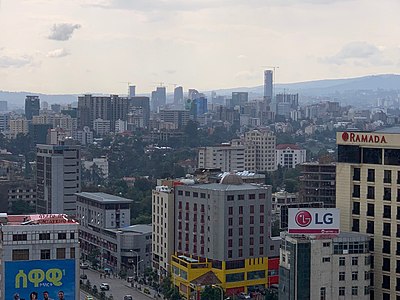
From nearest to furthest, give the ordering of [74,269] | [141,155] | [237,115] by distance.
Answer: [74,269] < [141,155] < [237,115]

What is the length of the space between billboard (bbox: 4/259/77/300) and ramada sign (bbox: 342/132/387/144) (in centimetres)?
525

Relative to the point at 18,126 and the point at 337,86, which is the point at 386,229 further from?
the point at 337,86

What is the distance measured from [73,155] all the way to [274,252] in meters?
12.2

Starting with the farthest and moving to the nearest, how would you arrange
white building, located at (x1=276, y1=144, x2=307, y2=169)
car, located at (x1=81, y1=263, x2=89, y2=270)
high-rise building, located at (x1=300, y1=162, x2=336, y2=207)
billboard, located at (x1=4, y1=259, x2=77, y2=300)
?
white building, located at (x1=276, y1=144, x2=307, y2=169) → high-rise building, located at (x1=300, y1=162, x2=336, y2=207) → car, located at (x1=81, y1=263, x2=89, y2=270) → billboard, located at (x1=4, y1=259, x2=77, y2=300)

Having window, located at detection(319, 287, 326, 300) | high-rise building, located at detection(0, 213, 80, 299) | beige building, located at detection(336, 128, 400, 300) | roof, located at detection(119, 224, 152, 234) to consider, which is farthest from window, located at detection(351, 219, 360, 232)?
roof, located at detection(119, 224, 152, 234)

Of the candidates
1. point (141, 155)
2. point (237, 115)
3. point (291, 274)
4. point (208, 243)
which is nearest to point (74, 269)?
point (291, 274)

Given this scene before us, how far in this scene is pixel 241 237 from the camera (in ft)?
73.3

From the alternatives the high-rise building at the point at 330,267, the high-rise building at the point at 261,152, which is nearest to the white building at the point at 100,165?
the high-rise building at the point at 261,152

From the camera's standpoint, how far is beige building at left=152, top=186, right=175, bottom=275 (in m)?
23.8

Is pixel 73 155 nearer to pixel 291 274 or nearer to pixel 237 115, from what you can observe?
pixel 291 274

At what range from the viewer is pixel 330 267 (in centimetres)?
1521

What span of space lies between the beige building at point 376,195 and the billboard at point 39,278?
5.05m

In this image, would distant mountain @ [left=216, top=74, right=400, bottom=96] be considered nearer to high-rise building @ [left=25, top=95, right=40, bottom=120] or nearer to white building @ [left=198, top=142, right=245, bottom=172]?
high-rise building @ [left=25, top=95, right=40, bottom=120]

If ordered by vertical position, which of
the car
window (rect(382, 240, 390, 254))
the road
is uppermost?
window (rect(382, 240, 390, 254))
